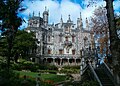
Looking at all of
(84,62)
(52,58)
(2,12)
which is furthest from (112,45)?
(52,58)

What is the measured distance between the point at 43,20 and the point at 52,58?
536 inches

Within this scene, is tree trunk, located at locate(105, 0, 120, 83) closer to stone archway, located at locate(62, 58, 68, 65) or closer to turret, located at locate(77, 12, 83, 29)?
stone archway, located at locate(62, 58, 68, 65)

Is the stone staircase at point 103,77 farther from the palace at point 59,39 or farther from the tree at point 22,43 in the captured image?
the palace at point 59,39

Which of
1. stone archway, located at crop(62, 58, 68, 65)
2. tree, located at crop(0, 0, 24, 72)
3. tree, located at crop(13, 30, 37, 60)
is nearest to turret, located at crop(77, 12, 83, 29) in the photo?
stone archway, located at crop(62, 58, 68, 65)

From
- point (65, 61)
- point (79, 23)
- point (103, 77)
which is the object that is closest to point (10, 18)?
point (103, 77)

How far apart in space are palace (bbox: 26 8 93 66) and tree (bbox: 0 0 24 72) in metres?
42.3

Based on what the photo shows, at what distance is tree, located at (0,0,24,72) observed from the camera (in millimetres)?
21959

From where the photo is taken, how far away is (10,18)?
24594 millimetres

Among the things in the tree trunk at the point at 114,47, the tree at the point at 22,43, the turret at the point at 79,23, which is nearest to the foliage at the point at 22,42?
the tree at the point at 22,43

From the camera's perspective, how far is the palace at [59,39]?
6981cm

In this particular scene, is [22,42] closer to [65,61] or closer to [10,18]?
[65,61]

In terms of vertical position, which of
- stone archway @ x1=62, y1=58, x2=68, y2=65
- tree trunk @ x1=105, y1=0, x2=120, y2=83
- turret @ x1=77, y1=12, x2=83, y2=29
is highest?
turret @ x1=77, y1=12, x2=83, y2=29

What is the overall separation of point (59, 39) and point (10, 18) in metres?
49.0

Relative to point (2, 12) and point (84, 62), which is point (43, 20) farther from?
point (2, 12)
